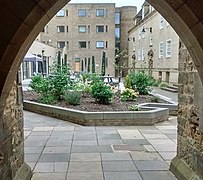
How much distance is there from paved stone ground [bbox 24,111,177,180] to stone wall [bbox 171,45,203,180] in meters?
0.34

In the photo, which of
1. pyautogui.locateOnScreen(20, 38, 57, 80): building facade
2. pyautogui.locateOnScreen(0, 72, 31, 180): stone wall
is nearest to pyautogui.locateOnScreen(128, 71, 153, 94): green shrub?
pyautogui.locateOnScreen(0, 72, 31, 180): stone wall

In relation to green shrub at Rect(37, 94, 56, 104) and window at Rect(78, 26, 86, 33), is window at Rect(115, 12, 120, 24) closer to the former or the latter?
window at Rect(78, 26, 86, 33)

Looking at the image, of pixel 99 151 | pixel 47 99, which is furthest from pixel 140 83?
pixel 99 151

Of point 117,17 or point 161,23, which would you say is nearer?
point 161,23

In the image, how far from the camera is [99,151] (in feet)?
16.4

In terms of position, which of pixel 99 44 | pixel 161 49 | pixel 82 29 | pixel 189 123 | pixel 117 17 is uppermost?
pixel 117 17

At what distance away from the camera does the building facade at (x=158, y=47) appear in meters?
17.5

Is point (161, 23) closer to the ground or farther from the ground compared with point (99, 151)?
farther from the ground

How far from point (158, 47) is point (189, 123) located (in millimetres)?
18348

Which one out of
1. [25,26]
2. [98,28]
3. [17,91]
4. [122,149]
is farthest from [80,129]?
[98,28]

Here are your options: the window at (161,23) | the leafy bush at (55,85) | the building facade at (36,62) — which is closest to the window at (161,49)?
the window at (161,23)

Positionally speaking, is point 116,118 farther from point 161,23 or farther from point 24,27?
point 161,23

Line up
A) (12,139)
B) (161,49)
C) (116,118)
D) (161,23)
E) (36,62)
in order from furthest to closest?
(36,62) < (161,49) < (161,23) < (116,118) < (12,139)

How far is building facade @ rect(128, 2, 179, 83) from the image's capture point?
17453mm
